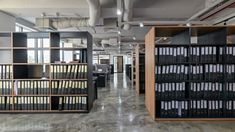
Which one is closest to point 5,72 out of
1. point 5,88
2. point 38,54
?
point 5,88

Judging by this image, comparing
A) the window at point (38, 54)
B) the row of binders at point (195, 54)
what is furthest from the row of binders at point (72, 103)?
the row of binders at point (195, 54)

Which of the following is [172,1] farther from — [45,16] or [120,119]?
[45,16]

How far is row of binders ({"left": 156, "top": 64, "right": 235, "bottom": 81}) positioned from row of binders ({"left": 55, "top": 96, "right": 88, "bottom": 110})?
1941 millimetres

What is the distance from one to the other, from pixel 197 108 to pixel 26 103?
3974mm

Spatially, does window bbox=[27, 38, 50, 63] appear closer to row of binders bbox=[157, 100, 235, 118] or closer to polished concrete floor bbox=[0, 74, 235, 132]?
polished concrete floor bbox=[0, 74, 235, 132]

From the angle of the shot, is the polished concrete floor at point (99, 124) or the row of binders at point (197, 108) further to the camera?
the row of binders at point (197, 108)

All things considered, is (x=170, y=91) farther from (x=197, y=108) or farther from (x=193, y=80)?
(x=197, y=108)

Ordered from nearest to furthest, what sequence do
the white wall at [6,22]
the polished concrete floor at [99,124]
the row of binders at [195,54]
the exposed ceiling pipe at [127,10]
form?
the polished concrete floor at [99,124] → the row of binders at [195,54] → the exposed ceiling pipe at [127,10] → the white wall at [6,22]

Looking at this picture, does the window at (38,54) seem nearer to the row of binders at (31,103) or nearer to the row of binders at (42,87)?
the row of binders at (42,87)

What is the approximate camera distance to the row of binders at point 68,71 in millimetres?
4852

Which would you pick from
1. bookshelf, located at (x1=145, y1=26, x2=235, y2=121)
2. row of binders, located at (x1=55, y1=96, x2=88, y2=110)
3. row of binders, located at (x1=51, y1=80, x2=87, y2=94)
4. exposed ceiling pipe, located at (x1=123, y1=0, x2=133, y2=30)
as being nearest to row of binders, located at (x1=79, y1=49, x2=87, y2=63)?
row of binders, located at (x1=51, y1=80, x2=87, y2=94)

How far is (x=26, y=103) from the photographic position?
488cm

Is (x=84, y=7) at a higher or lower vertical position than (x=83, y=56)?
higher

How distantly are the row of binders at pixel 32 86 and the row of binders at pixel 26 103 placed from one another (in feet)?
0.52
